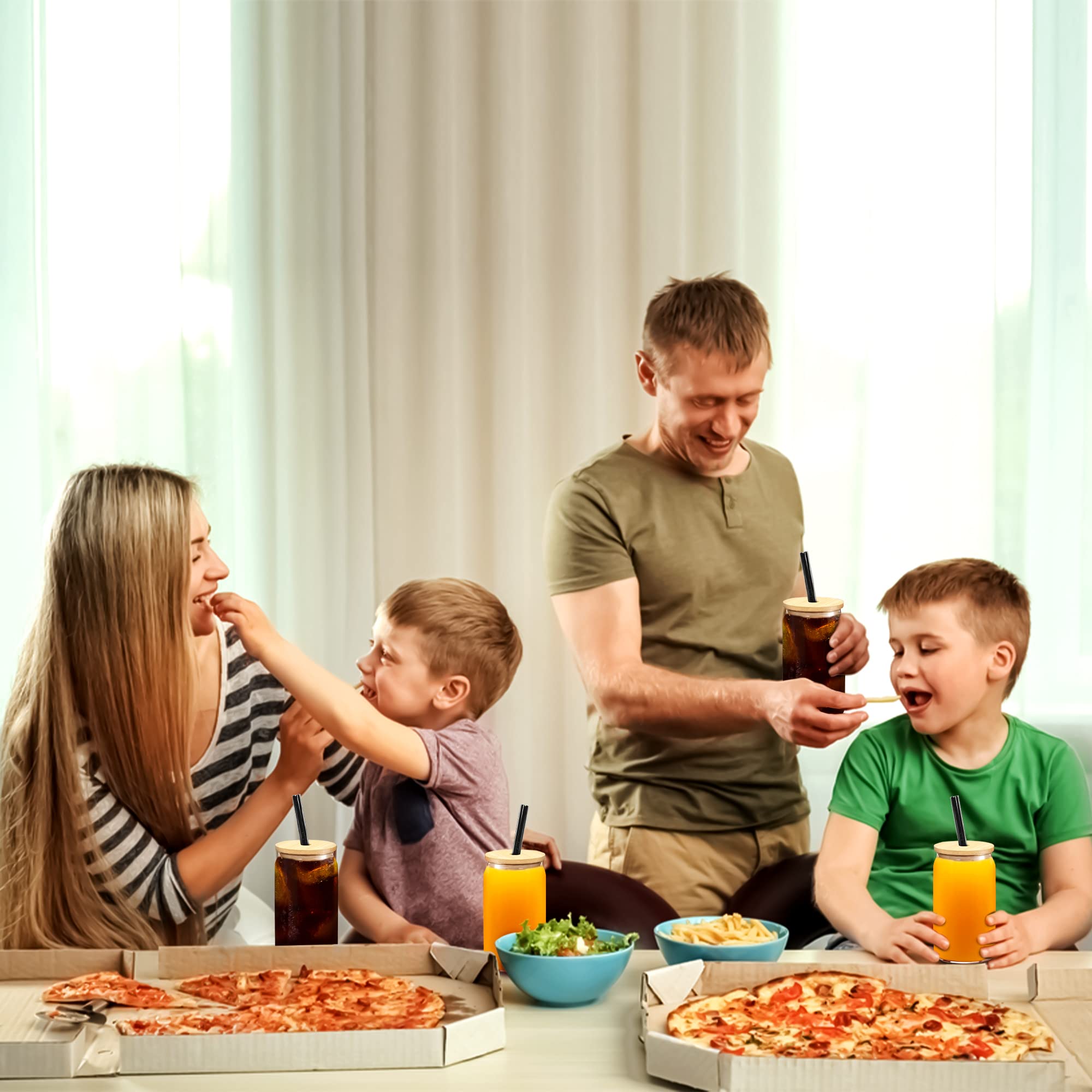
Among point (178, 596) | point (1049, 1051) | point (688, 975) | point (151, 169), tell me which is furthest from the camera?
point (151, 169)

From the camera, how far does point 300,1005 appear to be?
4.57 ft

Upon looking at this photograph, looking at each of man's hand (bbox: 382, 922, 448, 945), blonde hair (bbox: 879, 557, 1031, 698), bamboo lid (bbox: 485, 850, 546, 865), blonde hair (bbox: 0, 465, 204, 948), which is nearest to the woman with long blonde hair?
blonde hair (bbox: 0, 465, 204, 948)

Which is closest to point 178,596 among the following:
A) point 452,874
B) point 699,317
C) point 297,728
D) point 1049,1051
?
point 297,728

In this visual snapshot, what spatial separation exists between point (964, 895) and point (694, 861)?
0.78 metres

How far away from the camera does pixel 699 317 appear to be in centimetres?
229

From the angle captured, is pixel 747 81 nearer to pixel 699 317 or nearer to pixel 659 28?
pixel 659 28

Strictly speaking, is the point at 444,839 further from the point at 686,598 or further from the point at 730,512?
the point at 730,512

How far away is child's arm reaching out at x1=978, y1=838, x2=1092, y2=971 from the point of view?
163cm

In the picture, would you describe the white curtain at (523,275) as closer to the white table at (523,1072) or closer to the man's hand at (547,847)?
the man's hand at (547,847)

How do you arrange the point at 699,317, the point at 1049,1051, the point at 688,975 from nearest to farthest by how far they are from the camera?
1. the point at 1049,1051
2. the point at 688,975
3. the point at 699,317

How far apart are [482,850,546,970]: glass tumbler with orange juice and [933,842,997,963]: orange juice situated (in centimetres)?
50

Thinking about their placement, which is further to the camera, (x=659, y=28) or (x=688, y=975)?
(x=659, y=28)

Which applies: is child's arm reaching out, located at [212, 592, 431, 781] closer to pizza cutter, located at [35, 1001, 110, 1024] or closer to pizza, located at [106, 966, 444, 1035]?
pizza, located at [106, 966, 444, 1035]

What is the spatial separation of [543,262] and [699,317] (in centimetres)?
105
